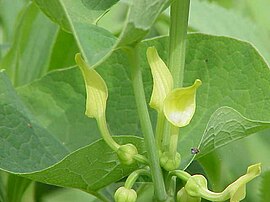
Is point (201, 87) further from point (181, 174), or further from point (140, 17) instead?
point (140, 17)

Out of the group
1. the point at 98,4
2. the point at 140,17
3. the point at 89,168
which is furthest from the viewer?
the point at 89,168

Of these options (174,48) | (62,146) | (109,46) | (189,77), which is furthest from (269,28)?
(109,46)

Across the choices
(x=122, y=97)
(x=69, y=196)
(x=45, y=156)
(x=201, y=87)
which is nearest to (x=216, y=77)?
(x=201, y=87)

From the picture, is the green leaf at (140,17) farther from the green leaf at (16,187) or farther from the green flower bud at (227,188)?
the green leaf at (16,187)

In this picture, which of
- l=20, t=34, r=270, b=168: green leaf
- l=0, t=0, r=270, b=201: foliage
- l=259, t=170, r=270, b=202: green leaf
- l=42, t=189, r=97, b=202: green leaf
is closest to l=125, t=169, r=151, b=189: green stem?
l=0, t=0, r=270, b=201: foliage

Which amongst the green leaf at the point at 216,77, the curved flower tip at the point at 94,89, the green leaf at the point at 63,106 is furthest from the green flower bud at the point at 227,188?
the green leaf at the point at 63,106

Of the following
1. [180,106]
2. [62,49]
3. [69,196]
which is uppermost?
[62,49]
